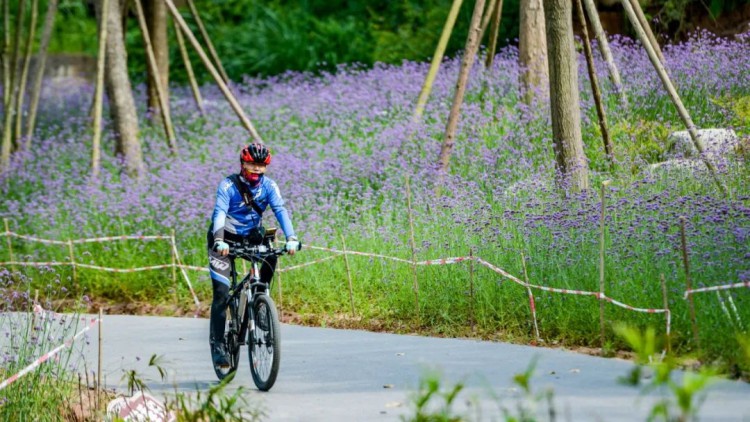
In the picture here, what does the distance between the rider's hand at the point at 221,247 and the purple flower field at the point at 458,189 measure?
9.19 ft

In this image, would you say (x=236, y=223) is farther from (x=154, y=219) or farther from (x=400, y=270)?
(x=154, y=219)

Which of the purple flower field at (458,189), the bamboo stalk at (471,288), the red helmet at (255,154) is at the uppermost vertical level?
the red helmet at (255,154)

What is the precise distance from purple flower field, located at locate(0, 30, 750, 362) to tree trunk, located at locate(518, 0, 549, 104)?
20.0 inches

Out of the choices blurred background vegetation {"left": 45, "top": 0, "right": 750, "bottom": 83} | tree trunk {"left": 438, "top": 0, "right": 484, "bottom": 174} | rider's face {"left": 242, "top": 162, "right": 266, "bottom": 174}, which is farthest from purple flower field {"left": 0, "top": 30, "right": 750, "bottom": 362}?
rider's face {"left": 242, "top": 162, "right": 266, "bottom": 174}

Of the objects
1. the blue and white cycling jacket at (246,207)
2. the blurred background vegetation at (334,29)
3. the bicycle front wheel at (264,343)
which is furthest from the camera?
the blurred background vegetation at (334,29)

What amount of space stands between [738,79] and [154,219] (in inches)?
305

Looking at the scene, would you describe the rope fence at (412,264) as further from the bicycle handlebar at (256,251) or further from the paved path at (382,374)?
the bicycle handlebar at (256,251)

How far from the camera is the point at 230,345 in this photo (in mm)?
8492

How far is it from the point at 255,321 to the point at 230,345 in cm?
49

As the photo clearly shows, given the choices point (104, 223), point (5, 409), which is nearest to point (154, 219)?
point (104, 223)

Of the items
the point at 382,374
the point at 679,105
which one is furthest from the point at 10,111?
the point at 382,374

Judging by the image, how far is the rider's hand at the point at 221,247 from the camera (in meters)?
7.90

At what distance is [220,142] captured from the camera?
1711cm

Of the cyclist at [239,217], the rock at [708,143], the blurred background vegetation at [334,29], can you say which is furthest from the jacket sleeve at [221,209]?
the blurred background vegetation at [334,29]
